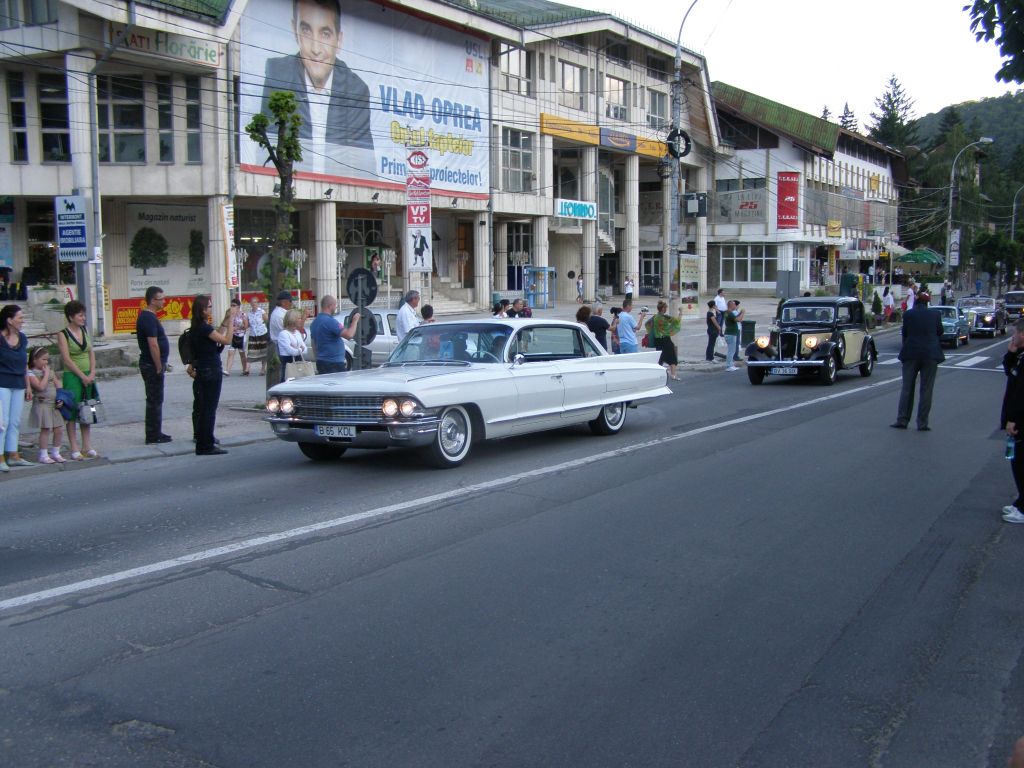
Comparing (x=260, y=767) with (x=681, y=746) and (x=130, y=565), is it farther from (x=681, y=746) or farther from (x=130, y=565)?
(x=130, y=565)

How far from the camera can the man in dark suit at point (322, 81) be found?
3250cm

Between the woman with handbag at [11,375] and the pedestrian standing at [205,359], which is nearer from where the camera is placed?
the woman with handbag at [11,375]

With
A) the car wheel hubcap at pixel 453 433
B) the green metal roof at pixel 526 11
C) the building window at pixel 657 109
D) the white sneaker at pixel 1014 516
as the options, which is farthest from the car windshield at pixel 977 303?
the car wheel hubcap at pixel 453 433

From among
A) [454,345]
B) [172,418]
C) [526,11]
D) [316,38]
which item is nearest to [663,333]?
[172,418]

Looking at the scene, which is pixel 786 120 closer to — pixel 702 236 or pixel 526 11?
pixel 702 236

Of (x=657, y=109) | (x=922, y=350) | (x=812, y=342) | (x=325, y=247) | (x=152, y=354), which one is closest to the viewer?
(x=152, y=354)

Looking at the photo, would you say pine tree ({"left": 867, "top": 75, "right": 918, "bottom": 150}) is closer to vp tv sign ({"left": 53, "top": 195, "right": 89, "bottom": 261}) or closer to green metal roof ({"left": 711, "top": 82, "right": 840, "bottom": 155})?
green metal roof ({"left": 711, "top": 82, "right": 840, "bottom": 155})

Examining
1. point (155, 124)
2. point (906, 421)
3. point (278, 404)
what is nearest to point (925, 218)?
point (155, 124)

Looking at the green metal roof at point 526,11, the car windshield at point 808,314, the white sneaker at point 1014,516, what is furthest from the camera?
the green metal roof at point 526,11

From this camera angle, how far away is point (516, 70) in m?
43.9

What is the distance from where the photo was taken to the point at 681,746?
410 cm

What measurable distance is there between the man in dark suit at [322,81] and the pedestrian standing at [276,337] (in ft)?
55.5

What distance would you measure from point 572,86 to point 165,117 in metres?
22.9

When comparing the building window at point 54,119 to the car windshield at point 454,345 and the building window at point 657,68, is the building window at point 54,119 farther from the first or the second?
the building window at point 657,68
